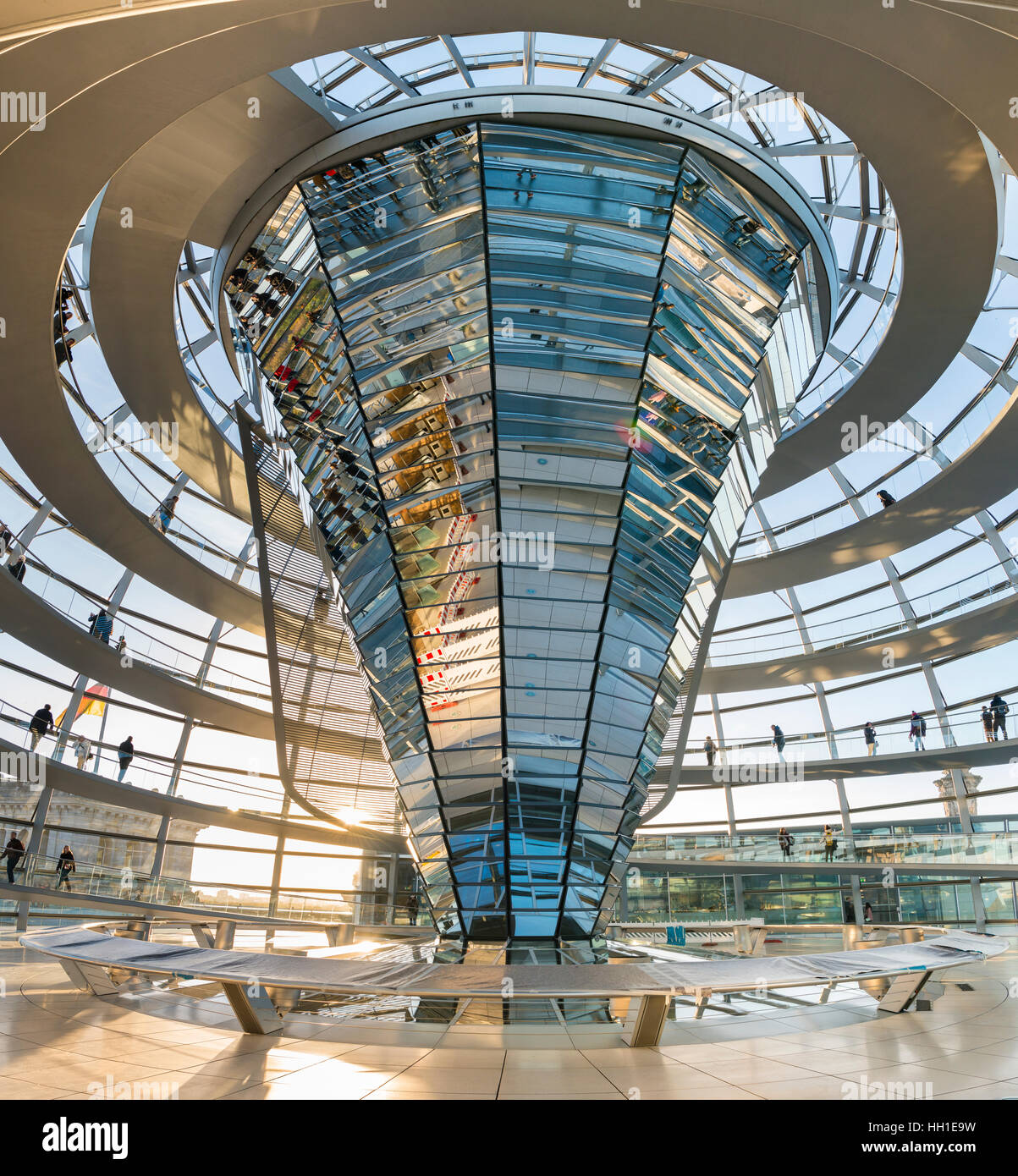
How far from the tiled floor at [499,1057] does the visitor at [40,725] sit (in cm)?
1482

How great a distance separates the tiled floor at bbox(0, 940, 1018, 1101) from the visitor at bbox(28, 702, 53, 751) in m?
14.8

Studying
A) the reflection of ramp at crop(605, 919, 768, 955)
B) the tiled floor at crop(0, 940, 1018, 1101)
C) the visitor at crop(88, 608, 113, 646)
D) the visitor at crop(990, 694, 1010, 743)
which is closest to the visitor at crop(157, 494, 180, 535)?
the visitor at crop(88, 608, 113, 646)

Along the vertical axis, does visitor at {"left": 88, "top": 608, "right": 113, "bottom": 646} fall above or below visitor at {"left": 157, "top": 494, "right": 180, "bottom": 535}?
below

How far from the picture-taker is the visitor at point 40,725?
21.5 meters

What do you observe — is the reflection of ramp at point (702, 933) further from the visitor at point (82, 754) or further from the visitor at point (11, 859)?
the visitor at point (82, 754)

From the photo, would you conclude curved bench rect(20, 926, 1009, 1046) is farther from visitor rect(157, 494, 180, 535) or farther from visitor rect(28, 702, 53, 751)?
visitor rect(157, 494, 180, 535)

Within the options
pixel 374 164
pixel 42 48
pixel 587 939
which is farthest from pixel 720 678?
pixel 42 48

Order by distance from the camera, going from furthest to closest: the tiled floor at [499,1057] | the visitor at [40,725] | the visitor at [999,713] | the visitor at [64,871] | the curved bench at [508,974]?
1. the visitor at [999,713]
2. the visitor at [40,725]
3. the visitor at [64,871]
4. the curved bench at [508,974]
5. the tiled floor at [499,1057]

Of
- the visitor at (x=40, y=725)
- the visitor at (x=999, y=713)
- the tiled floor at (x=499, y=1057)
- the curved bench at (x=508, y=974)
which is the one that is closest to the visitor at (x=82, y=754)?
the visitor at (x=40, y=725)

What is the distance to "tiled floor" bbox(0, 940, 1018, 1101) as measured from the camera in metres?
4.97

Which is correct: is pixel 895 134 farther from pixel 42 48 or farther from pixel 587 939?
pixel 587 939

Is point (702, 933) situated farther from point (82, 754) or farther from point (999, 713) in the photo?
point (82, 754)

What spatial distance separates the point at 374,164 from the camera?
12.6 meters
